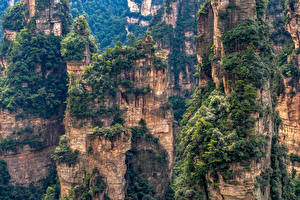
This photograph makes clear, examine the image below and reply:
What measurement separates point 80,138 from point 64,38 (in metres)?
14.1

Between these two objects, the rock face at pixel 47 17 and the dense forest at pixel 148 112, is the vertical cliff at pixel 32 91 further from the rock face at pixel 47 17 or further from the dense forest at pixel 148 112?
the dense forest at pixel 148 112

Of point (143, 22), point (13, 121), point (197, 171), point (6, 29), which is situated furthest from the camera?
point (143, 22)

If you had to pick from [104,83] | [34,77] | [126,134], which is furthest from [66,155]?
[34,77]

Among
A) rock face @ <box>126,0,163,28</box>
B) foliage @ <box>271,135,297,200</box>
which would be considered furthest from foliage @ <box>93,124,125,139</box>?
rock face @ <box>126,0,163,28</box>

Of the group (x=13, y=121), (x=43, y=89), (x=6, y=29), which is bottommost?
(x=13, y=121)

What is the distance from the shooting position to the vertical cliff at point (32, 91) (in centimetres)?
4519

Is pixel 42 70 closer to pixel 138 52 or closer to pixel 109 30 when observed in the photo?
pixel 138 52

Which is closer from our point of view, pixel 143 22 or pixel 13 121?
pixel 13 121

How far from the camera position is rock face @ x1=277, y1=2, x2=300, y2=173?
39.7 metres

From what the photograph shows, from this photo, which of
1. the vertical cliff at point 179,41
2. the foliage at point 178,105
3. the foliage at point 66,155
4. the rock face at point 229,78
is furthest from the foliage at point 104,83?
the vertical cliff at point 179,41

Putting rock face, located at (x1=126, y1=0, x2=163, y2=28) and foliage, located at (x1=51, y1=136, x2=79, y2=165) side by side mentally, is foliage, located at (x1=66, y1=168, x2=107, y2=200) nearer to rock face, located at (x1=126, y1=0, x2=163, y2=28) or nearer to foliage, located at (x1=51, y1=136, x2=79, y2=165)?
foliage, located at (x1=51, y1=136, x2=79, y2=165)

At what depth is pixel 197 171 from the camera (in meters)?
26.5

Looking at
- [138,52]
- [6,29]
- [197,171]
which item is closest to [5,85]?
[6,29]

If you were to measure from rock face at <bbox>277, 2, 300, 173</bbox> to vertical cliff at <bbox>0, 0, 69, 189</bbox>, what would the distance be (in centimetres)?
2362
